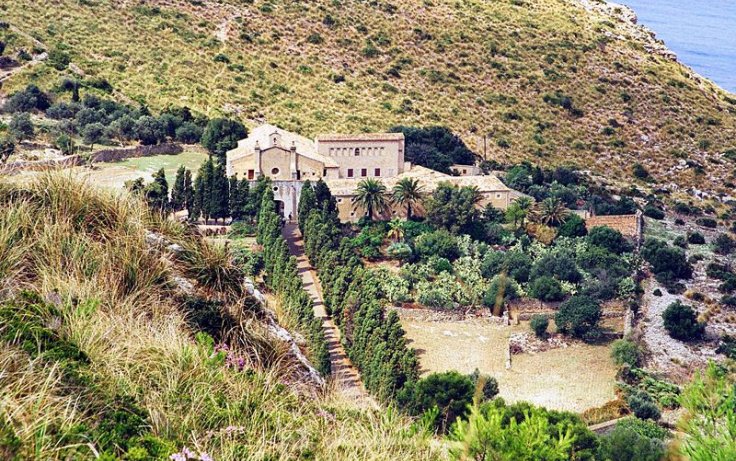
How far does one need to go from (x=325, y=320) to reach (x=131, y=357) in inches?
941

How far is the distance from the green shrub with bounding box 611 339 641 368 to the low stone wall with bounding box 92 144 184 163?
20.4 meters

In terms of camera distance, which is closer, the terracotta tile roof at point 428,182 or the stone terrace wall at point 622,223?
the terracotta tile roof at point 428,182

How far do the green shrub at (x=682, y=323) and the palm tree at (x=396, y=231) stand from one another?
980cm

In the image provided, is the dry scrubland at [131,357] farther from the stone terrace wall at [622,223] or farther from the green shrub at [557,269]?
the stone terrace wall at [622,223]

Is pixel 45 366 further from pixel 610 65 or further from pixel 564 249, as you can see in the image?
pixel 610 65

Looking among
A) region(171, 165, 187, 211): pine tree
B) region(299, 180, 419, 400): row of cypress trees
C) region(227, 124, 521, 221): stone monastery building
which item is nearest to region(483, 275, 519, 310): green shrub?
region(299, 180, 419, 400): row of cypress trees

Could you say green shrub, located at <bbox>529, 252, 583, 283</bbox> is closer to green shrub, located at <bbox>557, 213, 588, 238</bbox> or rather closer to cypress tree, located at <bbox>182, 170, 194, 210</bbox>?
green shrub, located at <bbox>557, 213, 588, 238</bbox>

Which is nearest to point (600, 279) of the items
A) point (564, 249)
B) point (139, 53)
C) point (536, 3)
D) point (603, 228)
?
point (564, 249)

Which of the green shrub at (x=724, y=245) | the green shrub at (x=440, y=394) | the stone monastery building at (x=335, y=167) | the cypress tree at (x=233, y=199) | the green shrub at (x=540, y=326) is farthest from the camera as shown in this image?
the green shrub at (x=724, y=245)

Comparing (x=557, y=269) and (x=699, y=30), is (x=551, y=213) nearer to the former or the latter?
(x=557, y=269)

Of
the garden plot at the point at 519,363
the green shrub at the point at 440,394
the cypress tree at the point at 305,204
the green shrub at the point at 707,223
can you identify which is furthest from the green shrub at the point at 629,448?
the green shrub at the point at 707,223

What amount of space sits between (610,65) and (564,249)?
35.6 meters

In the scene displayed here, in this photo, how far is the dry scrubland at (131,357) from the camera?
21.1ft

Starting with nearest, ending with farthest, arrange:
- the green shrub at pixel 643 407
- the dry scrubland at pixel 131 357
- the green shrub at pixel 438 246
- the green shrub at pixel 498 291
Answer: the dry scrubland at pixel 131 357, the green shrub at pixel 643 407, the green shrub at pixel 498 291, the green shrub at pixel 438 246
